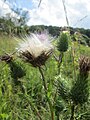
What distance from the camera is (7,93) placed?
3.25m

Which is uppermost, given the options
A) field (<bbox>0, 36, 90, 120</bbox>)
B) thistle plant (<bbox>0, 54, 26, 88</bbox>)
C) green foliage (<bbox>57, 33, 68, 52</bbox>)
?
green foliage (<bbox>57, 33, 68, 52</bbox>)

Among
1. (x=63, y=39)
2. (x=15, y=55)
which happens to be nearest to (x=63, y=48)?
(x=63, y=39)

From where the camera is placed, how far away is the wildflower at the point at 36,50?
81.7 inches

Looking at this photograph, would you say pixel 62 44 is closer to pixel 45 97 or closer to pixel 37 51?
pixel 45 97

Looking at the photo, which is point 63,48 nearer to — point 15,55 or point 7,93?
point 7,93

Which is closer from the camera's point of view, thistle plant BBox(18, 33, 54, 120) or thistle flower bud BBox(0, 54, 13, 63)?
thistle plant BBox(18, 33, 54, 120)

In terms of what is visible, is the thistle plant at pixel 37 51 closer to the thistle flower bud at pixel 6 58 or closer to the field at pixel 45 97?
the field at pixel 45 97

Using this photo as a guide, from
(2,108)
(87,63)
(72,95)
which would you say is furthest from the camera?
(2,108)

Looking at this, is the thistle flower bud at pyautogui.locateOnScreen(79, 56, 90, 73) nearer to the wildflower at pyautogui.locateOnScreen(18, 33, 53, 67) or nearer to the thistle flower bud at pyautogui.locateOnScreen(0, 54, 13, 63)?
the wildflower at pyautogui.locateOnScreen(18, 33, 53, 67)

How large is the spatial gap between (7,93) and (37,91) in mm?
504

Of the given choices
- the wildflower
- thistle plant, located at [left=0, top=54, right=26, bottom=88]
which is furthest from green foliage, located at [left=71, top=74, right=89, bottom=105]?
thistle plant, located at [left=0, top=54, right=26, bottom=88]

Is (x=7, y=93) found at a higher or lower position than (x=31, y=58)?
lower

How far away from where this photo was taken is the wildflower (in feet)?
6.81

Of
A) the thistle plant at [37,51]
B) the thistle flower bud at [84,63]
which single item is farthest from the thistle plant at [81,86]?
the thistle plant at [37,51]
